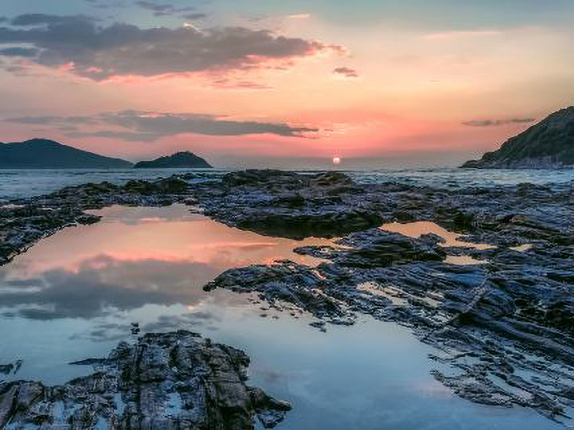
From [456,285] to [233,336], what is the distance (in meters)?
8.45

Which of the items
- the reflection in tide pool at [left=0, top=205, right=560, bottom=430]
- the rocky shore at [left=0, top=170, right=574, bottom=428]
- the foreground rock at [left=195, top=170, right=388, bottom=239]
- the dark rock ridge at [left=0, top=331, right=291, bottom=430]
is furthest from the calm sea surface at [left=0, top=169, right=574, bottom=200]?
the dark rock ridge at [left=0, top=331, right=291, bottom=430]

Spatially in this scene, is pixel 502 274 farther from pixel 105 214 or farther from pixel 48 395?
pixel 105 214

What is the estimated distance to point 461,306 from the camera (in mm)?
14625

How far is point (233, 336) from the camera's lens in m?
12.4

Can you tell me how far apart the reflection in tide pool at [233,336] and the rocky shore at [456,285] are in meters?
0.74

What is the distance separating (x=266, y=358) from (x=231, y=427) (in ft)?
9.96

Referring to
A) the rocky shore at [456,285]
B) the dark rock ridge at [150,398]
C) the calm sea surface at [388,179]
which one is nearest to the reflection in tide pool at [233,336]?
the dark rock ridge at [150,398]

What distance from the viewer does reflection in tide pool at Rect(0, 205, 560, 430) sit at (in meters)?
8.84

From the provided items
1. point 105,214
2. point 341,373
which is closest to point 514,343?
point 341,373

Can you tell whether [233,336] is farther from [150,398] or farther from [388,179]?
[388,179]

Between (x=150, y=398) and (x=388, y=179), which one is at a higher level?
(x=388, y=179)

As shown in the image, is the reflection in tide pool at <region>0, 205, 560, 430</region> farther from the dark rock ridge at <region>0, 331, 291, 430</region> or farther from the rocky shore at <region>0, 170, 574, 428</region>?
the rocky shore at <region>0, 170, 574, 428</region>

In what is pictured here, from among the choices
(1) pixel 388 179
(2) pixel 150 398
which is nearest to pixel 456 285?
(2) pixel 150 398

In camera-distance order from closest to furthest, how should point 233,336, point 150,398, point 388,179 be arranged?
point 150,398, point 233,336, point 388,179
